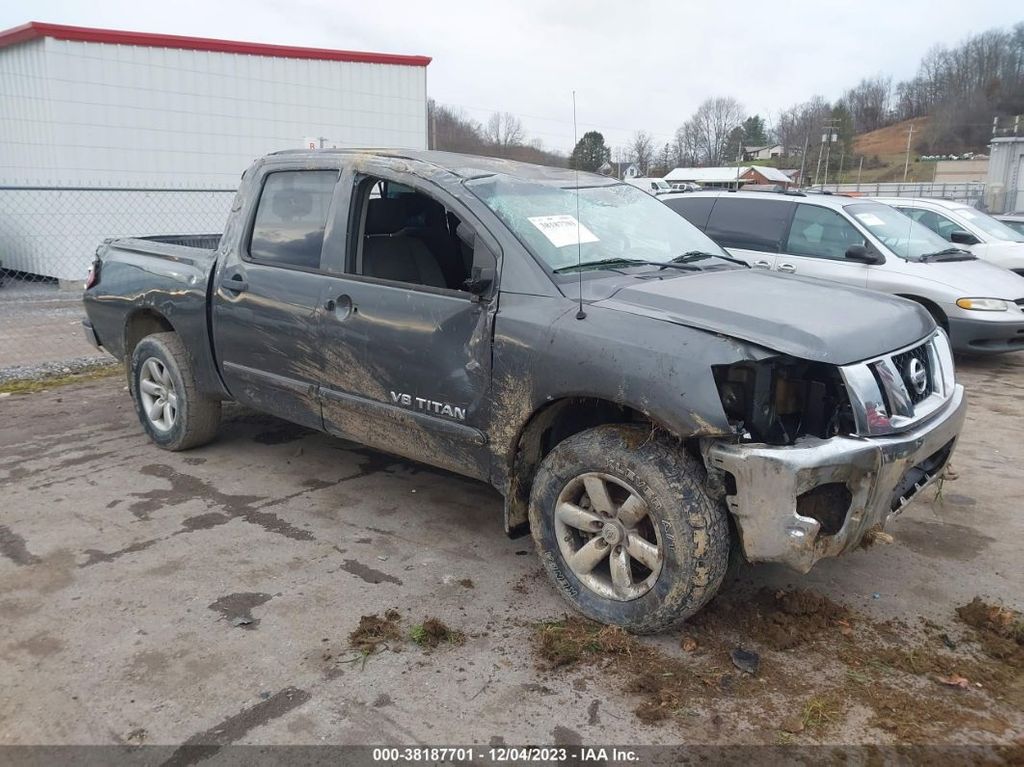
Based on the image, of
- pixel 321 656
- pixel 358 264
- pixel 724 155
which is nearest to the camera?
pixel 321 656

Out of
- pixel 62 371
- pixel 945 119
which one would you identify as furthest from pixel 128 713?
pixel 945 119

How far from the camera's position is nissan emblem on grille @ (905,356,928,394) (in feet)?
10.9

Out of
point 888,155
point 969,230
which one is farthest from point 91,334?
point 888,155

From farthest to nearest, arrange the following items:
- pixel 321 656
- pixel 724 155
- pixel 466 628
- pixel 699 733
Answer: pixel 724 155 < pixel 466 628 < pixel 321 656 < pixel 699 733

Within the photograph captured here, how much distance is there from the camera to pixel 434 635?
129 inches

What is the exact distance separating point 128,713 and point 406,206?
288 cm

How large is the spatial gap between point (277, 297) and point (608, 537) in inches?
89.9

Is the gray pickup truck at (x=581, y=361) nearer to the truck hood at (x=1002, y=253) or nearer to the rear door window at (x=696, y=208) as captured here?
the rear door window at (x=696, y=208)

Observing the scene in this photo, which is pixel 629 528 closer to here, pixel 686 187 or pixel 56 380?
pixel 56 380

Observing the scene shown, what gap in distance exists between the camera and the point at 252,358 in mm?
4629

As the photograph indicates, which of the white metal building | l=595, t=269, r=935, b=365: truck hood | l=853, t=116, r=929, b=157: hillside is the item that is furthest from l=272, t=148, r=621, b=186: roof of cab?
l=853, t=116, r=929, b=157: hillside

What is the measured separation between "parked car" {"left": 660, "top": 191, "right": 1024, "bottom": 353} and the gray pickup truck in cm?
412

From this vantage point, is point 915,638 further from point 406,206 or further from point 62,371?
point 62,371

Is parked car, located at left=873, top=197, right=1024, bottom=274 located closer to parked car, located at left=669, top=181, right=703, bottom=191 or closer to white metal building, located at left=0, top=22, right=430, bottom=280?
parked car, located at left=669, top=181, right=703, bottom=191
